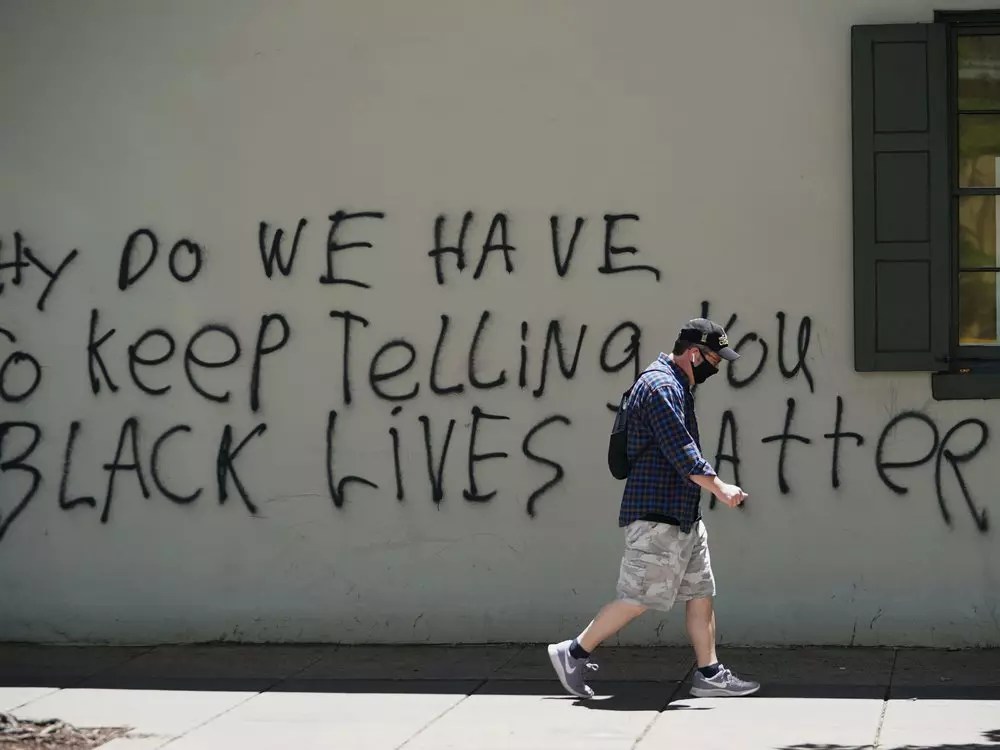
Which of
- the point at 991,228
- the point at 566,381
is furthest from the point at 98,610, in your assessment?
the point at 991,228

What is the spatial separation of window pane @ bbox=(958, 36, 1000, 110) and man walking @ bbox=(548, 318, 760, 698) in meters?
1.92

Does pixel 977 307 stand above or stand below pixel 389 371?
above

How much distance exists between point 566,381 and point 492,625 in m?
1.24

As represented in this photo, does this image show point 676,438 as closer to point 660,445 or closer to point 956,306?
point 660,445

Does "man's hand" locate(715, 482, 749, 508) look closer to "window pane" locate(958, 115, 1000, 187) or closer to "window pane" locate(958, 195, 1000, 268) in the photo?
"window pane" locate(958, 195, 1000, 268)

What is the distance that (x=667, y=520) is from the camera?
6.20m

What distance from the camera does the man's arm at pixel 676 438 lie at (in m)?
6.03

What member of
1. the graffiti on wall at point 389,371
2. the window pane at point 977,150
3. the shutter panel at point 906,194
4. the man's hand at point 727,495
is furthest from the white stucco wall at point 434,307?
the man's hand at point 727,495

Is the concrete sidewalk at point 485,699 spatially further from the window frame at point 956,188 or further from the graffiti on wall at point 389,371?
the window frame at point 956,188

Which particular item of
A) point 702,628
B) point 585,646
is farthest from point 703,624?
point 585,646

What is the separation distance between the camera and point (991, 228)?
23.7ft

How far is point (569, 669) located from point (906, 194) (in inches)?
106

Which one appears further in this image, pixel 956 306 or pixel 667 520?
pixel 956 306

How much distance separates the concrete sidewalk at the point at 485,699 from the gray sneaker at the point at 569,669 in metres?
0.07
